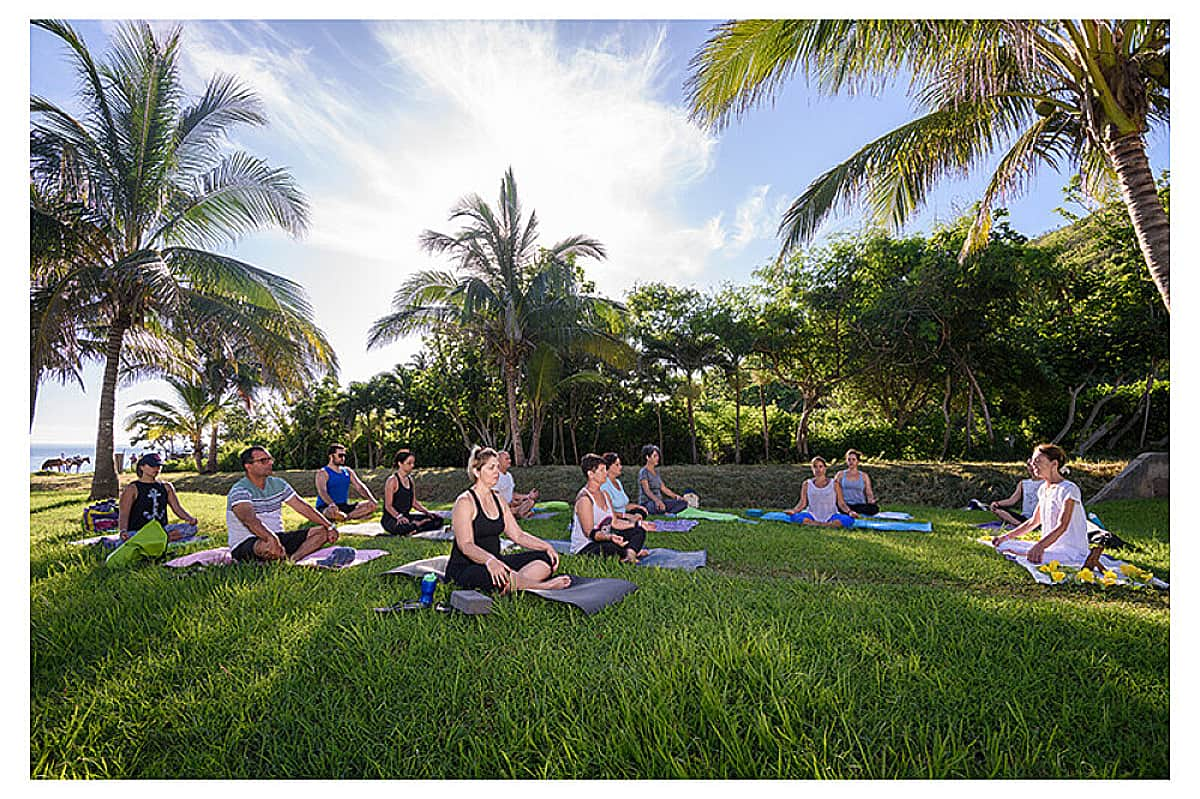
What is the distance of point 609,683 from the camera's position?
240 centimetres

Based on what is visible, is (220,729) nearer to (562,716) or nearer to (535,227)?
(562,716)

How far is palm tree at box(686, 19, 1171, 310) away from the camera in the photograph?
411 cm

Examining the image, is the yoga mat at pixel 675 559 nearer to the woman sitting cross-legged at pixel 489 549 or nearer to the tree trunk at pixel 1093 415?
the woman sitting cross-legged at pixel 489 549

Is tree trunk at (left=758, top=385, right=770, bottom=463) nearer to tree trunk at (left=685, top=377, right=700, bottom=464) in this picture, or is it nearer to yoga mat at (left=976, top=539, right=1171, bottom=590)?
tree trunk at (left=685, top=377, right=700, bottom=464)

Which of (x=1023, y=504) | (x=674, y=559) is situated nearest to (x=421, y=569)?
(x=674, y=559)

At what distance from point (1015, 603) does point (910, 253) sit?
10.3 m

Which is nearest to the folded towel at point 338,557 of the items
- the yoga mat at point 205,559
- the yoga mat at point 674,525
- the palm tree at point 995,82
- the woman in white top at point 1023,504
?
the yoga mat at point 205,559

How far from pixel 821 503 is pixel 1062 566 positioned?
128 inches

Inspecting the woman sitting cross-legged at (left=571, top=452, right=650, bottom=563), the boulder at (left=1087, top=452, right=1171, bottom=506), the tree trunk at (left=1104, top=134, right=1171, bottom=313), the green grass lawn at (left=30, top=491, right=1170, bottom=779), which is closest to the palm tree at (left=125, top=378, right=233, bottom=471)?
the green grass lawn at (left=30, top=491, right=1170, bottom=779)

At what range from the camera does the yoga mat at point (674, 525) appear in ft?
21.9

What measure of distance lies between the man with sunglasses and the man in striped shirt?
7.42ft

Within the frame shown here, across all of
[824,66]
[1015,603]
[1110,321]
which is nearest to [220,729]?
[1015,603]

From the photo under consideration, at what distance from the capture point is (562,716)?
7.24 feet

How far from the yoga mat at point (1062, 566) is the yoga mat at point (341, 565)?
5.05 metres
